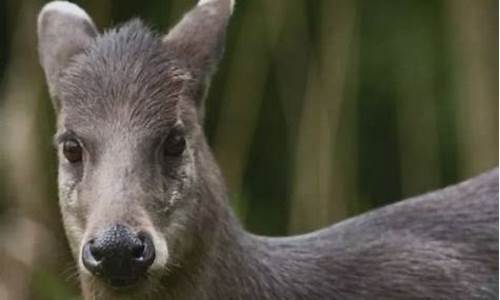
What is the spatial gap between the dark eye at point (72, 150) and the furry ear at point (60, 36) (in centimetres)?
29

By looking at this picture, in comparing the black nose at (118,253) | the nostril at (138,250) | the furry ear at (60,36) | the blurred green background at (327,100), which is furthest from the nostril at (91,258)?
the blurred green background at (327,100)

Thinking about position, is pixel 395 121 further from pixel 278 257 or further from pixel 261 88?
pixel 278 257

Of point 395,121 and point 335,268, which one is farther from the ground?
point 395,121

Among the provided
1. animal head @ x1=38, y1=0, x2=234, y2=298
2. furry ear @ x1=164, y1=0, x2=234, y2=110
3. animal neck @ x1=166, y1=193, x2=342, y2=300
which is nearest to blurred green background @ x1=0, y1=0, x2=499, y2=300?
animal neck @ x1=166, y1=193, x2=342, y2=300

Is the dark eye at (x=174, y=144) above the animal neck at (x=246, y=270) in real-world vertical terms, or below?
above

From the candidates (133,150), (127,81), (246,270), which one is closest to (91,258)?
(133,150)

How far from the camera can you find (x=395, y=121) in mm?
11406

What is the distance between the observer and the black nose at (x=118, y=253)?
6.70 m

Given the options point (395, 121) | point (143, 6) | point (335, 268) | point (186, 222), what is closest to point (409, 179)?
point (395, 121)

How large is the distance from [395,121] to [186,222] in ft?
14.7

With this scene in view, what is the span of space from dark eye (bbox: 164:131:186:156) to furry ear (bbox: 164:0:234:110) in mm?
245

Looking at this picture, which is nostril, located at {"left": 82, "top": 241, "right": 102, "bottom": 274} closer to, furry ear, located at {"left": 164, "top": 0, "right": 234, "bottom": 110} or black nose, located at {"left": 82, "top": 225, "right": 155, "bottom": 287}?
black nose, located at {"left": 82, "top": 225, "right": 155, "bottom": 287}

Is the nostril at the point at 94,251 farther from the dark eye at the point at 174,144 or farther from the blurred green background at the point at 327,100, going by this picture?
the blurred green background at the point at 327,100

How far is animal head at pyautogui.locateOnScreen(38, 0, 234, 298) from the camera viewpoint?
22.3ft
